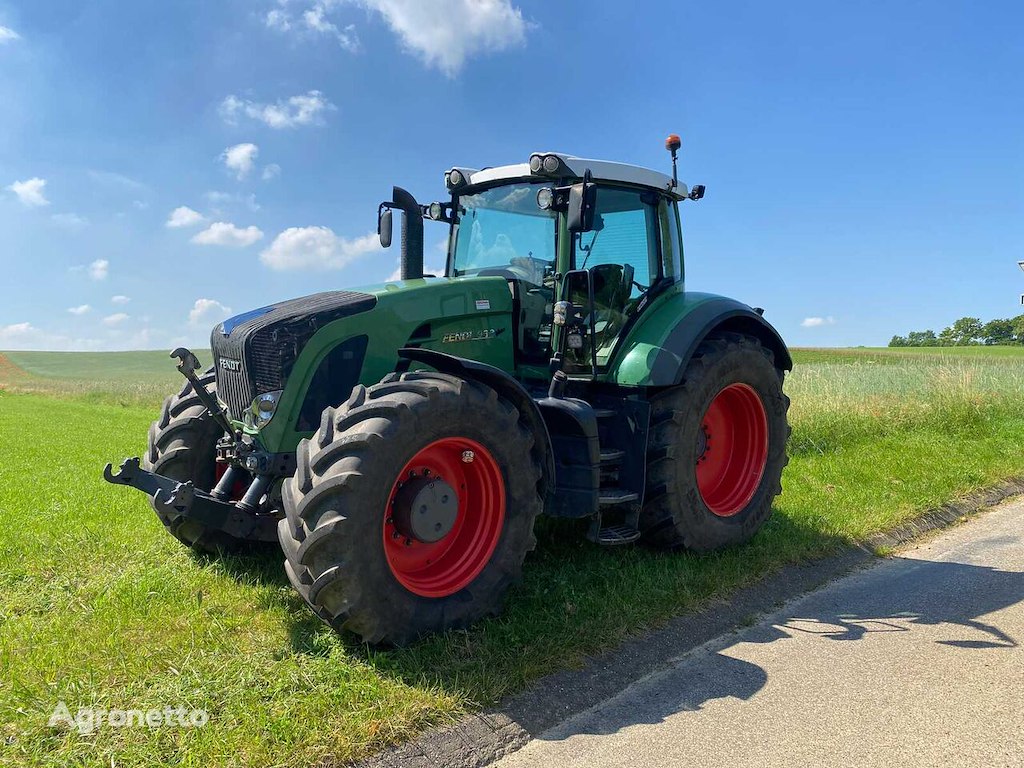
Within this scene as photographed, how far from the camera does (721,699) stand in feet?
10.4

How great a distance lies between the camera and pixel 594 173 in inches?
187

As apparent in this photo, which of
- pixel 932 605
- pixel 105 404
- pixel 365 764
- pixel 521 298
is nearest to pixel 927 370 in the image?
pixel 932 605

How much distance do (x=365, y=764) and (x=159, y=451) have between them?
2652 millimetres

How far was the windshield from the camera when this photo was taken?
4.79 m

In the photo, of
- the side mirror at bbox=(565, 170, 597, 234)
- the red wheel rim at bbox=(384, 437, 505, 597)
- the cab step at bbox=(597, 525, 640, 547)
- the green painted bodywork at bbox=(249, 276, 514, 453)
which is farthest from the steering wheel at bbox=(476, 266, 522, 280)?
the cab step at bbox=(597, 525, 640, 547)

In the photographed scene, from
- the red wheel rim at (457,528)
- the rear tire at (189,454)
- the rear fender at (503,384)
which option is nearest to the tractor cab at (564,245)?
the rear fender at (503,384)

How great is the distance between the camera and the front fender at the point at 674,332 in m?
4.58

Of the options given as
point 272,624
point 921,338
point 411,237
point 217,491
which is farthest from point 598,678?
point 921,338

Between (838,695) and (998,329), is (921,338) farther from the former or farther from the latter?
(838,695)

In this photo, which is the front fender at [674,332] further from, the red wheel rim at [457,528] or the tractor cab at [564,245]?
the red wheel rim at [457,528]

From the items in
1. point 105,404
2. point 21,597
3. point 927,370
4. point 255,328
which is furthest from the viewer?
point 105,404

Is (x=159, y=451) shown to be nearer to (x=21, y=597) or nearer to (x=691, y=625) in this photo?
(x=21, y=597)

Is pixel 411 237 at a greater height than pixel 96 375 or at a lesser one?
greater

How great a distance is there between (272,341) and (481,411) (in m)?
1.14
